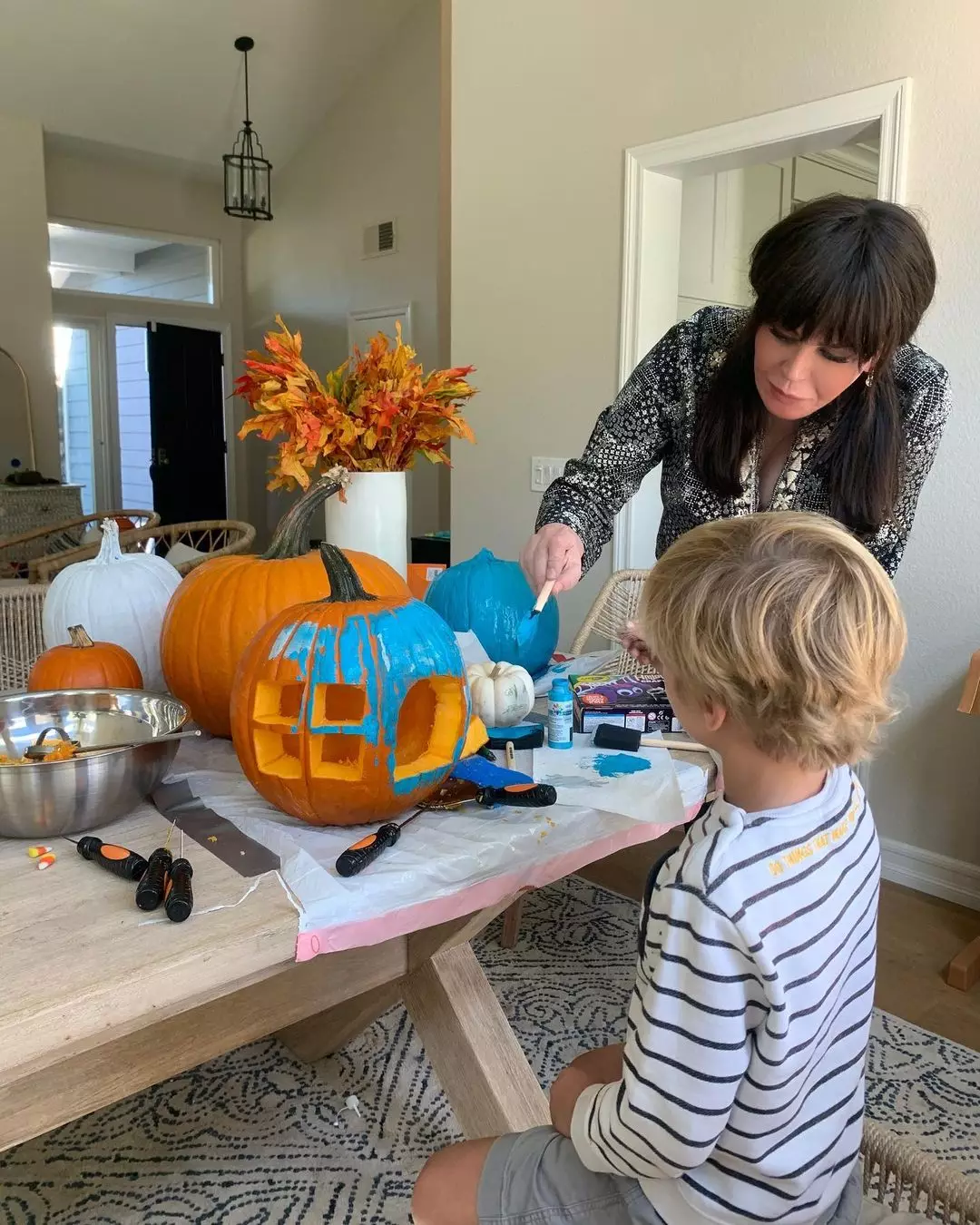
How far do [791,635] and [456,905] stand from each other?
1.32 ft

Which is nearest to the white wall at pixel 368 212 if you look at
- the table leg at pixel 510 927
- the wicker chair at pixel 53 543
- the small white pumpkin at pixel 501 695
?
the wicker chair at pixel 53 543

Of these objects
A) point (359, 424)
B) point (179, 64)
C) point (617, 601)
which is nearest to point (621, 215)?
point (617, 601)

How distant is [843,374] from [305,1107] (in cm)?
136

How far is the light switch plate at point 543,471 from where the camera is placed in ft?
9.81

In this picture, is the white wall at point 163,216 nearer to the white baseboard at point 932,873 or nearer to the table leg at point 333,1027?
the white baseboard at point 932,873

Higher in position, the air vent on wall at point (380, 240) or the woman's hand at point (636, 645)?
the air vent on wall at point (380, 240)

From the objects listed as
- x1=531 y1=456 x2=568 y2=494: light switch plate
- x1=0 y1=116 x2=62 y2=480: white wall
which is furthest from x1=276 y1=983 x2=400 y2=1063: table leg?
x1=0 y1=116 x2=62 y2=480: white wall

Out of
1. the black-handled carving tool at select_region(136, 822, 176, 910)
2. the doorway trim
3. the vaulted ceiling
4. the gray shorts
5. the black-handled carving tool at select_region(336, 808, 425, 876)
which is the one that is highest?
the vaulted ceiling

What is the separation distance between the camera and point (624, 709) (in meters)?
1.19

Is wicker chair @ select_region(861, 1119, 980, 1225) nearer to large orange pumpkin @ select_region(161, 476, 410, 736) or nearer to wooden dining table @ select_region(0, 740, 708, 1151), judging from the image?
wooden dining table @ select_region(0, 740, 708, 1151)

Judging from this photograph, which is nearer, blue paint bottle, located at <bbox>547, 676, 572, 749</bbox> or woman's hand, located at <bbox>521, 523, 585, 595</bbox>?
blue paint bottle, located at <bbox>547, 676, 572, 749</bbox>

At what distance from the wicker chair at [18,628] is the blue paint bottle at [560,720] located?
1233mm

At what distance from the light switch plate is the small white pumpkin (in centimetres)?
185

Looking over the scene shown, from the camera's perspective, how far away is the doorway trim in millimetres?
2197
